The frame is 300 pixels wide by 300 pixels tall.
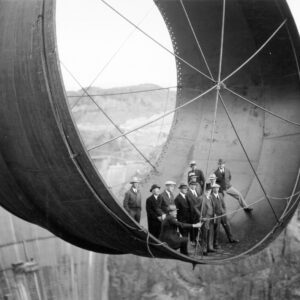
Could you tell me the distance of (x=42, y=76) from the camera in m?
5.70

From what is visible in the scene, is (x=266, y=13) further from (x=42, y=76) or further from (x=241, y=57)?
(x=42, y=76)

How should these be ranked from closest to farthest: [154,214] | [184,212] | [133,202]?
[154,214] < [184,212] < [133,202]

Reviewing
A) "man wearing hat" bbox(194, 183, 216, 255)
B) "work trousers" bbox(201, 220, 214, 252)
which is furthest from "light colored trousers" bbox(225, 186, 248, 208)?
"work trousers" bbox(201, 220, 214, 252)

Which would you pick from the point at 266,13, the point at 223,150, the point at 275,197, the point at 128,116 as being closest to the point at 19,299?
the point at 223,150

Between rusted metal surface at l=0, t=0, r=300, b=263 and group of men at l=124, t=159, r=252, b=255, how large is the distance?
1.55 ft

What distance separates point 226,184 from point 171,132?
1.57 m

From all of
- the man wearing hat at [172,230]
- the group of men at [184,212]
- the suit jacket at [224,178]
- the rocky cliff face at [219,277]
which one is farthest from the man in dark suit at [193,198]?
the rocky cliff face at [219,277]

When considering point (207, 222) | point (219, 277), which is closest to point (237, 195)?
point (207, 222)

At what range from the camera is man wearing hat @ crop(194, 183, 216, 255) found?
27.2 feet

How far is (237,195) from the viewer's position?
367 inches

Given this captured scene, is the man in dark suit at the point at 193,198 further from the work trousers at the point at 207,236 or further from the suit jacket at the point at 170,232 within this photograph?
the suit jacket at the point at 170,232

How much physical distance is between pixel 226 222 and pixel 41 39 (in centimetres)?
418

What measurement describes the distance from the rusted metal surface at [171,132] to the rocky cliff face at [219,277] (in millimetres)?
8374

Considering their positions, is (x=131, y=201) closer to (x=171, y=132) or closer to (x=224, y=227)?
(x=224, y=227)
